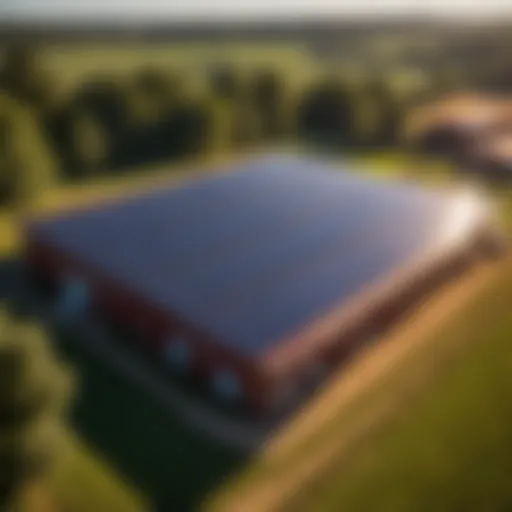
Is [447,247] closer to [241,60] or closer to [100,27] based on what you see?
[241,60]

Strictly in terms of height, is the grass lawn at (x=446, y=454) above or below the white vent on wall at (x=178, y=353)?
below

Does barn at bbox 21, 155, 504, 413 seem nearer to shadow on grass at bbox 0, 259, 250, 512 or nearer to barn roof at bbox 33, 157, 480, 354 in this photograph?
barn roof at bbox 33, 157, 480, 354

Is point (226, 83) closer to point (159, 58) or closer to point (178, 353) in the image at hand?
point (159, 58)

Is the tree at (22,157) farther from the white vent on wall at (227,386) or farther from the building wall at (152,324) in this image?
the white vent on wall at (227,386)

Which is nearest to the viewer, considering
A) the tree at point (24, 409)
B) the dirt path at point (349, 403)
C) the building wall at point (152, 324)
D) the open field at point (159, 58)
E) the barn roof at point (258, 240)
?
the tree at point (24, 409)

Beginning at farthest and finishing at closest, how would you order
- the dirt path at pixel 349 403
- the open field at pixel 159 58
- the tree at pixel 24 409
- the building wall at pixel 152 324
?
1. the open field at pixel 159 58
2. the building wall at pixel 152 324
3. the dirt path at pixel 349 403
4. the tree at pixel 24 409

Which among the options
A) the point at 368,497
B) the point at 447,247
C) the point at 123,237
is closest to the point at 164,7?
the point at 123,237

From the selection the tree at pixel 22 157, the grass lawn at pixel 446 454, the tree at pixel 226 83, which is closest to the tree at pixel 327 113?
the tree at pixel 226 83

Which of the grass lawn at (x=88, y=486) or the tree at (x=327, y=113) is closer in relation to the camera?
the grass lawn at (x=88, y=486)
